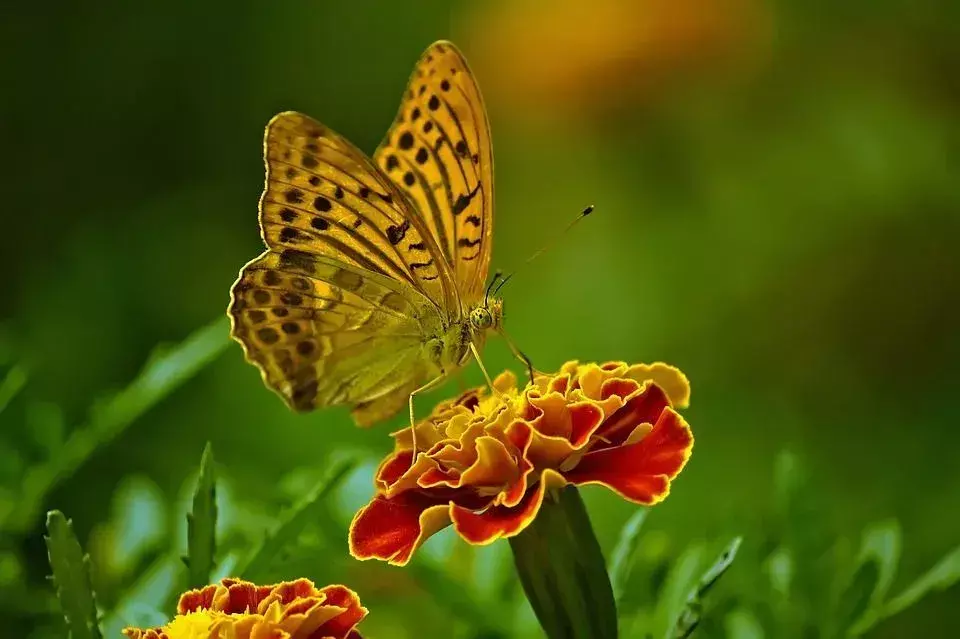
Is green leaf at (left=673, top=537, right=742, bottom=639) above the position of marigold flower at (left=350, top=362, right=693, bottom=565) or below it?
below

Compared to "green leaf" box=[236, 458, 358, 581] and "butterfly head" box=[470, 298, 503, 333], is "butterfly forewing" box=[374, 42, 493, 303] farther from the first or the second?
"green leaf" box=[236, 458, 358, 581]

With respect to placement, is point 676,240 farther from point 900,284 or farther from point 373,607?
point 373,607

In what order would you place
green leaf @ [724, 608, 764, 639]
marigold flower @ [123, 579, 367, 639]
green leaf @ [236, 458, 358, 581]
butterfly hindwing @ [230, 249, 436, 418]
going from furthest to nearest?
butterfly hindwing @ [230, 249, 436, 418], green leaf @ [724, 608, 764, 639], green leaf @ [236, 458, 358, 581], marigold flower @ [123, 579, 367, 639]

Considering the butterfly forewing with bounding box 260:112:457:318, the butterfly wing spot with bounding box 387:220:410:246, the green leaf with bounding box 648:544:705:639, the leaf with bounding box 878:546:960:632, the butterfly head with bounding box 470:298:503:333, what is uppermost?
the butterfly forewing with bounding box 260:112:457:318

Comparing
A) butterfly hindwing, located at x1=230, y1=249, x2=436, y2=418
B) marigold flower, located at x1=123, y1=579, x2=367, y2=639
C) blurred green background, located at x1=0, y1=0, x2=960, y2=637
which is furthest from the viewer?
blurred green background, located at x1=0, y1=0, x2=960, y2=637

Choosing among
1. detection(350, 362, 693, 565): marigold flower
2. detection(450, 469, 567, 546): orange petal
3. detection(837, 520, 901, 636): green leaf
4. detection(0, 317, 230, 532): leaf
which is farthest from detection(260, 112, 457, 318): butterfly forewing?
detection(837, 520, 901, 636): green leaf

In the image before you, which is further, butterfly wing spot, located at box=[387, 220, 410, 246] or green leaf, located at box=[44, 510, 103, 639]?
butterfly wing spot, located at box=[387, 220, 410, 246]

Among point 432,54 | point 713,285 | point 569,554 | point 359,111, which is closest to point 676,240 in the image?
point 713,285
